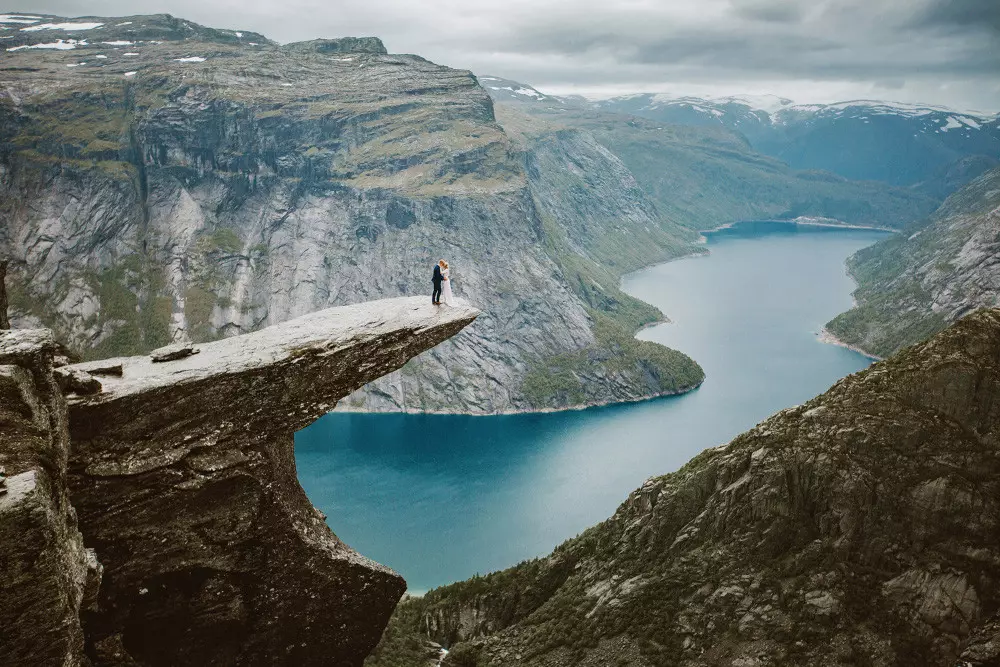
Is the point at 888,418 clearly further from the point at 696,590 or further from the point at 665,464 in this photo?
the point at 665,464

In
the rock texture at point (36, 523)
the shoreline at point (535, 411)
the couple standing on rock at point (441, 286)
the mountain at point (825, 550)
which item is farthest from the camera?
the shoreline at point (535, 411)

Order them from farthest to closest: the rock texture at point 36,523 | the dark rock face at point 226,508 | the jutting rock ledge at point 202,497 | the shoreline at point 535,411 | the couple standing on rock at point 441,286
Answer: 1. the shoreline at point 535,411
2. the couple standing on rock at point 441,286
3. the dark rock face at point 226,508
4. the jutting rock ledge at point 202,497
5. the rock texture at point 36,523

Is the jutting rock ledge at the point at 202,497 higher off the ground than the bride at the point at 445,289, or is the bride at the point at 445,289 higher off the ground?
the bride at the point at 445,289

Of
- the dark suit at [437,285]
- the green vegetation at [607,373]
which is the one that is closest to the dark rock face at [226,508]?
the dark suit at [437,285]

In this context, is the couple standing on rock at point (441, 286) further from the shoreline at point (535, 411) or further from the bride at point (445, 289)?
the shoreline at point (535, 411)

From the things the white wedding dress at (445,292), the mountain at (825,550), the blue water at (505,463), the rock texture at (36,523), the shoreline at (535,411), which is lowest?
the shoreline at (535,411)

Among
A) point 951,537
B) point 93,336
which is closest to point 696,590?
point 951,537
